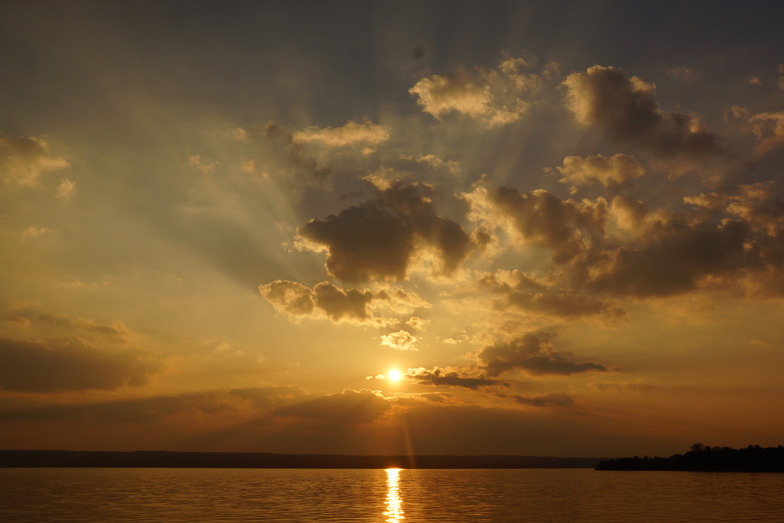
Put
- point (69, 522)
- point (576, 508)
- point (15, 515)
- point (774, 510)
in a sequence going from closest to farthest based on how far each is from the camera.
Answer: point (69, 522)
point (15, 515)
point (774, 510)
point (576, 508)

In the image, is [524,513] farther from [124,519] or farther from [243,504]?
[124,519]

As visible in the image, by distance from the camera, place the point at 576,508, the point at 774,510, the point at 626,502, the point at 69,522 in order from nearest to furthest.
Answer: the point at 69,522 < the point at 774,510 < the point at 576,508 < the point at 626,502

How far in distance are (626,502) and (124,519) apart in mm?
71951

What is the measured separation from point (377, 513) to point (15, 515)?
1639 inches

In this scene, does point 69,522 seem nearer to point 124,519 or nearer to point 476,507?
point 124,519

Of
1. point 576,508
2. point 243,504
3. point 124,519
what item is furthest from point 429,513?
point 124,519

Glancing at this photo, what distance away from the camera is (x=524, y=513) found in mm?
74438

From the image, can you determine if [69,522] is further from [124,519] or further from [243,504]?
[243,504]

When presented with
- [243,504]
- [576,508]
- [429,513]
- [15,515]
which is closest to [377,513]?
[429,513]

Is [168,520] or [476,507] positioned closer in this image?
[168,520]

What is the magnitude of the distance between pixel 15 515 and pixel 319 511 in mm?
34498

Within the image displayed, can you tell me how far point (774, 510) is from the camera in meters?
73.4

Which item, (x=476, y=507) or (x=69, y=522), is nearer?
(x=69, y=522)

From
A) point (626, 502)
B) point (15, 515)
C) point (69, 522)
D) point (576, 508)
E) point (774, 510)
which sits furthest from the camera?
point (626, 502)
